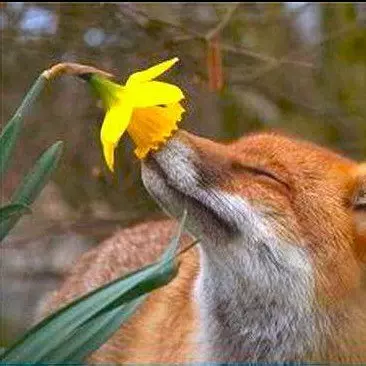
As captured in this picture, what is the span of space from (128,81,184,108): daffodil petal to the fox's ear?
159 cm

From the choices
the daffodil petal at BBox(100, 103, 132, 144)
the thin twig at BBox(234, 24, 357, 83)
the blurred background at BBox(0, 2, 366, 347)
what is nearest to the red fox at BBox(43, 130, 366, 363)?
the daffodil petal at BBox(100, 103, 132, 144)

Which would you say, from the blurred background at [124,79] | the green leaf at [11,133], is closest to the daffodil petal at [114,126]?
the green leaf at [11,133]

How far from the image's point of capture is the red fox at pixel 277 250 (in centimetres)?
387

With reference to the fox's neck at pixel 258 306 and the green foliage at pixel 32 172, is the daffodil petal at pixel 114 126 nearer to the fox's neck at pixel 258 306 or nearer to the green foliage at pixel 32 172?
the green foliage at pixel 32 172

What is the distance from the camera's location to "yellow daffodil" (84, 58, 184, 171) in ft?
8.38

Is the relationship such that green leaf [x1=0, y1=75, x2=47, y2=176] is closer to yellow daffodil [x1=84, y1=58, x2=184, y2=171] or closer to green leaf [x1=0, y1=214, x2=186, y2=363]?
yellow daffodil [x1=84, y1=58, x2=184, y2=171]

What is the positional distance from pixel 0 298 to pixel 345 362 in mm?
5073

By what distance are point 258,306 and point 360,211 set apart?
1.37 feet

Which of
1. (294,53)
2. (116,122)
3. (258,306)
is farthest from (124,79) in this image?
(116,122)

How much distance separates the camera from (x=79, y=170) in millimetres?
8703

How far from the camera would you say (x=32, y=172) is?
105 inches

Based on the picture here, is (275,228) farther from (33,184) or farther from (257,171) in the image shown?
(33,184)

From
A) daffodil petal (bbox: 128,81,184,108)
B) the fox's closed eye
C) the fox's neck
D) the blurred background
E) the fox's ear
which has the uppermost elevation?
the blurred background

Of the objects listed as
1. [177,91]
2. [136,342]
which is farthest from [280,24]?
[177,91]
